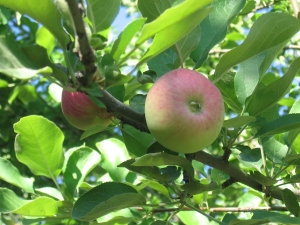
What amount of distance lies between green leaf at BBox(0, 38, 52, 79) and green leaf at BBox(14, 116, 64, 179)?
50 cm

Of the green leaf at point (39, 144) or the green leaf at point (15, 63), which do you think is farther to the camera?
the green leaf at point (39, 144)

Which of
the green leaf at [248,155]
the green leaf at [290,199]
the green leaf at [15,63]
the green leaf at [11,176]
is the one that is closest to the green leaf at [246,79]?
the green leaf at [248,155]

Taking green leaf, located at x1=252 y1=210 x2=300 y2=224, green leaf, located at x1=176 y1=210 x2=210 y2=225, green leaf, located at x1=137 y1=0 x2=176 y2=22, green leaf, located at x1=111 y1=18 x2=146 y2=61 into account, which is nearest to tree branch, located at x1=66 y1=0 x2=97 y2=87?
green leaf, located at x1=111 y1=18 x2=146 y2=61

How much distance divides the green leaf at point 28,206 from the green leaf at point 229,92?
548mm

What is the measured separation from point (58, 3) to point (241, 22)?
248 centimetres

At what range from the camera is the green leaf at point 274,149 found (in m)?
1.32

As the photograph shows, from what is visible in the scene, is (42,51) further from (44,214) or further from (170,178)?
(44,214)

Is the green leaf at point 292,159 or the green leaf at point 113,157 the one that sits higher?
the green leaf at point 292,159

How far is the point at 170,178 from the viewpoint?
3.67ft

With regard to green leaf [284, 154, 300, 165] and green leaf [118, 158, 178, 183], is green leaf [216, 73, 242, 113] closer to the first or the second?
green leaf [284, 154, 300, 165]

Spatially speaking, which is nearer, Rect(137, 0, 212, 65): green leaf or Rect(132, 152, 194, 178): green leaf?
Rect(137, 0, 212, 65): green leaf

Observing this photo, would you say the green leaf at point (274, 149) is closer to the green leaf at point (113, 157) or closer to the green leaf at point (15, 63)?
the green leaf at point (113, 157)

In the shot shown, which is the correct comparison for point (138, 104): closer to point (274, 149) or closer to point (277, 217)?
point (277, 217)

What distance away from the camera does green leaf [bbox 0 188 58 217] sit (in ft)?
4.01
